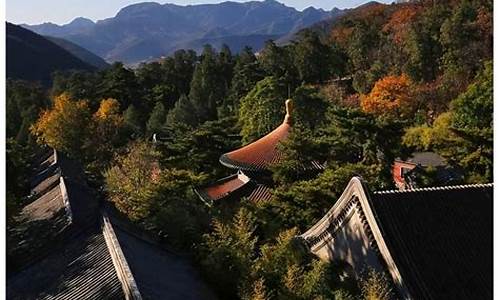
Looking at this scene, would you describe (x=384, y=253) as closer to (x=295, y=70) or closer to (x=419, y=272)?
(x=419, y=272)

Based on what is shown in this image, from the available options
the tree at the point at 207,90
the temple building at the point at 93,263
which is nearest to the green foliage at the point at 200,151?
the temple building at the point at 93,263

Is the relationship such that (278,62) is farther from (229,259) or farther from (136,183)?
(229,259)

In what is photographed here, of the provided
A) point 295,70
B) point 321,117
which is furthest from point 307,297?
point 295,70

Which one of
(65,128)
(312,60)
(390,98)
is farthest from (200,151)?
(312,60)

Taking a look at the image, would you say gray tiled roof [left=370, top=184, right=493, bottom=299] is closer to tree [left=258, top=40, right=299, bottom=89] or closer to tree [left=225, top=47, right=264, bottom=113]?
tree [left=225, top=47, right=264, bottom=113]

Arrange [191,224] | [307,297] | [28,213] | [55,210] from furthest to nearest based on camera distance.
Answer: [28,213]
[55,210]
[191,224]
[307,297]

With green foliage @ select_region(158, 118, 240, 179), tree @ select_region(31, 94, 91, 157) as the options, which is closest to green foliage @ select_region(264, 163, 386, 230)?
green foliage @ select_region(158, 118, 240, 179)

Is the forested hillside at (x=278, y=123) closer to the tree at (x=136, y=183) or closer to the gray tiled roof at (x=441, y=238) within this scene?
the tree at (x=136, y=183)
